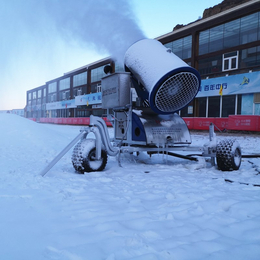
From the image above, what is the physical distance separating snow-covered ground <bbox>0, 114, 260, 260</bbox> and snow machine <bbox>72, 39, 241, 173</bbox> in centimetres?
49

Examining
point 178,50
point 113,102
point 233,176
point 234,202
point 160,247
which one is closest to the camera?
point 160,247

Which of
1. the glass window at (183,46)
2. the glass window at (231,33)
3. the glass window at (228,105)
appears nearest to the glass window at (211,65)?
the glass window at (231,33)

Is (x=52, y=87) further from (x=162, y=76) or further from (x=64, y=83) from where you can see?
(x=162, y=76)

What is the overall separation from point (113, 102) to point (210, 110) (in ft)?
58.0

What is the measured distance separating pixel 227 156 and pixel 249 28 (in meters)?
18.4

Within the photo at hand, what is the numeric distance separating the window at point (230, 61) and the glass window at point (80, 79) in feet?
74.7

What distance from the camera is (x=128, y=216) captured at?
7.58ft

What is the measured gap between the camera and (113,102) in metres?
5.21

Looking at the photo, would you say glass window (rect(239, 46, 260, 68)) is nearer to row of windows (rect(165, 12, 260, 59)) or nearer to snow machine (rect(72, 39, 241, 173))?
row of windows (rect(165, 12, 260, 59))

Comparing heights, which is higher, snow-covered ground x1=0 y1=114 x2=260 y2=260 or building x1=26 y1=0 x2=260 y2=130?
building x1=26 y1=0 x2=260 y2=130

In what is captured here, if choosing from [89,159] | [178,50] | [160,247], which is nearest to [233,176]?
[89,159]

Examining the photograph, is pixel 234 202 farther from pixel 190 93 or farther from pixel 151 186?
pixel 190 93

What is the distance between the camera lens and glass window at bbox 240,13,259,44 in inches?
731

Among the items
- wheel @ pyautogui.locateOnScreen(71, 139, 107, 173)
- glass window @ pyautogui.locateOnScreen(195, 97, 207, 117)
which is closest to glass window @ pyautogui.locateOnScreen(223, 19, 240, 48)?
glass window @ pyautogui.locateOnScreen(195, 97, 207, 117)
